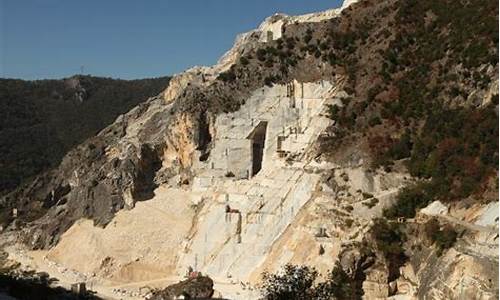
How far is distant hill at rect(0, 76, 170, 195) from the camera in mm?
90450

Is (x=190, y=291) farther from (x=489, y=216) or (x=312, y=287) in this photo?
(x=489, y=216)

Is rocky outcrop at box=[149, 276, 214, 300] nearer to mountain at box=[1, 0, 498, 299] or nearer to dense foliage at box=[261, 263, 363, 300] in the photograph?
mountain at box=[1, 0, 498, 299]

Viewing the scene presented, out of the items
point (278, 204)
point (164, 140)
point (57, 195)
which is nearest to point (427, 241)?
point (278, 204)

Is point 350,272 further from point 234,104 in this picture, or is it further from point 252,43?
point 252,43

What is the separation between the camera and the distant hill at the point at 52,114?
297ft

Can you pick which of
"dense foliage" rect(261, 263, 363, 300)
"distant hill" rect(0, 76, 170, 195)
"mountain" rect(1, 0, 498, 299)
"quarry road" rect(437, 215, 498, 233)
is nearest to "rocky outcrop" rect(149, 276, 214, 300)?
"mountain" rect(1, 0, 498, 299)

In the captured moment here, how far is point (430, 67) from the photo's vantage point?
37.3 m

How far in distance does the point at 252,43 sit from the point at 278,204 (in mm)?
18409

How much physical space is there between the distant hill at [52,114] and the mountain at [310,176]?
39.8 m

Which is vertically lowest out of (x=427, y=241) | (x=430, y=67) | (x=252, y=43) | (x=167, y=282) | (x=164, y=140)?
(x=167, y=282)

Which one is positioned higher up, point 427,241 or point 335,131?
point 335,131

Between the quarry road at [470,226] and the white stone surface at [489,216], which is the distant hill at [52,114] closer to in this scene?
the quarry road at [470,226]

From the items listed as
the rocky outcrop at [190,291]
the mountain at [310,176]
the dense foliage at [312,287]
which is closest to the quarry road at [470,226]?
the mountain at [310,176]

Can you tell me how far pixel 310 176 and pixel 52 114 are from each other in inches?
3549
